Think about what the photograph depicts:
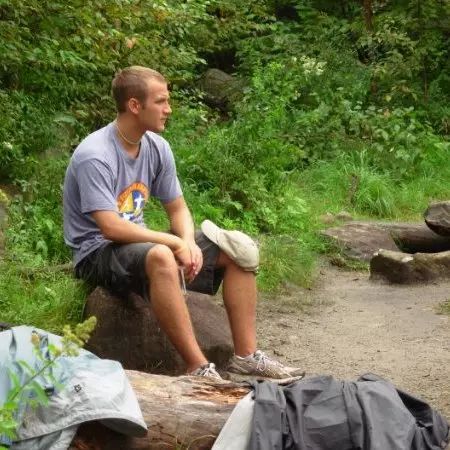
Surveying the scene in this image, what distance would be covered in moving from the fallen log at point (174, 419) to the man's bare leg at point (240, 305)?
124cm

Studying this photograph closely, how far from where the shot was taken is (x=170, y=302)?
5.00 m

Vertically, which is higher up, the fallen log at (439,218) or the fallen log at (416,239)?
the fallen log at (439,218)

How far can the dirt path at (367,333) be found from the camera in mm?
5891

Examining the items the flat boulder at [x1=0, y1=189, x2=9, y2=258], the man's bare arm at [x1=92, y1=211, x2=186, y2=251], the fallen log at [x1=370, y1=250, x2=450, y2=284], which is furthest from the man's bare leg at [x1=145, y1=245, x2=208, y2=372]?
the fallen log at [x1=370, y1=250, x2=450, y2=284]

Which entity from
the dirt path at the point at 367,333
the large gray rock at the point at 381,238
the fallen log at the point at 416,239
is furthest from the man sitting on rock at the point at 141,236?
the fallen log at the point at 416,239

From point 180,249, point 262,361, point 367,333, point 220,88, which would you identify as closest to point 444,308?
point 367,333

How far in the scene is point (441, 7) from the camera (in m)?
13.9

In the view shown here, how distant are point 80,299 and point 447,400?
6.37 feet

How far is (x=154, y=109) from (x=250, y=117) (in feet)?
15.2

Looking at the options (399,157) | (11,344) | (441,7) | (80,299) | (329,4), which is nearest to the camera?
(11,344)

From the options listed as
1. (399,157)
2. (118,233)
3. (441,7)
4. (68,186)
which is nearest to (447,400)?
(118,233)

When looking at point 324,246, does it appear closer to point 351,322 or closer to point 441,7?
point 351,322

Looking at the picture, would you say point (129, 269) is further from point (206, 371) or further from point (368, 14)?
point (368, 14)

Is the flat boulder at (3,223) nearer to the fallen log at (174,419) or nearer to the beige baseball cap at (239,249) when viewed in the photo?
the beige baseball cap at (239,249)
